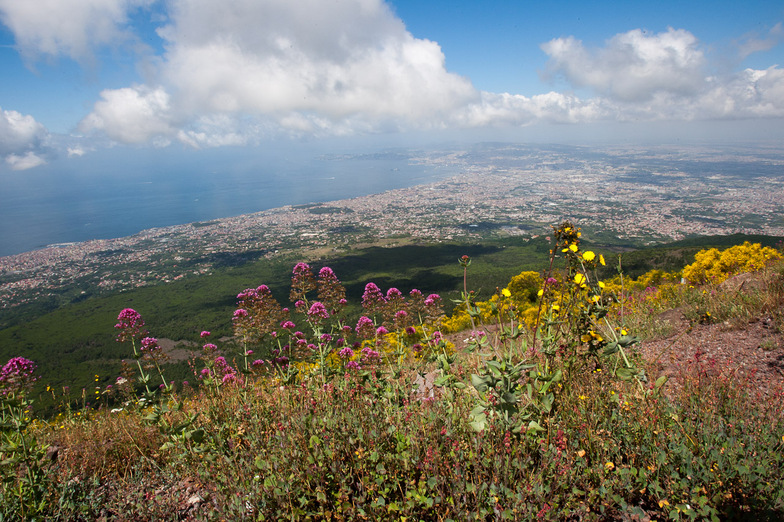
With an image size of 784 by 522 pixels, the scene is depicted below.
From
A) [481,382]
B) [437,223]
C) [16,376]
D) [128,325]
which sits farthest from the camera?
[437,223]

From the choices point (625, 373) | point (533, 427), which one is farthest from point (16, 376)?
point (625, 373)

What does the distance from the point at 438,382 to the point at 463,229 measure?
92.4 meters

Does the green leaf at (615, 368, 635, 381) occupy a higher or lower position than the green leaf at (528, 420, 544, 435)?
higher

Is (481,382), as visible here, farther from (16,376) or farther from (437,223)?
(437,223)

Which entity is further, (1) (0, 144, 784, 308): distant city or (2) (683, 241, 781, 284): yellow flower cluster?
(1) (0, 144, 784, 308): distant city

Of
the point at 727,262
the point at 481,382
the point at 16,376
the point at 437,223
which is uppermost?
the point at 481,382

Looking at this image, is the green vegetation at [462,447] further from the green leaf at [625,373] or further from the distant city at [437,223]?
the distant city at [437,223]

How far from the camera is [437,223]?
100250 mm

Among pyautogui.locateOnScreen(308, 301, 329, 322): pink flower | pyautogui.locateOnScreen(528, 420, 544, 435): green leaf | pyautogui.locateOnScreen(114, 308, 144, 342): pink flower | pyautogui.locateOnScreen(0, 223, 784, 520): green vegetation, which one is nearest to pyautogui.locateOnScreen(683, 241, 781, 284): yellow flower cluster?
pyautogui.locateOnScreen(0, 223, 784, 520): green vegetation

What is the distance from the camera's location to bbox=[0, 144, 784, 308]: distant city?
72.5m

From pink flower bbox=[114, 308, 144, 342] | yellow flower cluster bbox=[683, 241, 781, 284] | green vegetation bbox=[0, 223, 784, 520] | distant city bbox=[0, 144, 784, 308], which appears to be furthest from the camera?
distant city bbox=[0, 144, 784, 308]

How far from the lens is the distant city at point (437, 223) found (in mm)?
72500

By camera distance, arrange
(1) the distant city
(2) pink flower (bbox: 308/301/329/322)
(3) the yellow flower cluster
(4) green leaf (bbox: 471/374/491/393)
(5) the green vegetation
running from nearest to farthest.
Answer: (5) the green vegetation
(4) green leaf (bbox: 471/374/491/393)
(2) pink flower (bbox: 308/301/329/322)
(3) the yellow flower cluster
(1) the distant city

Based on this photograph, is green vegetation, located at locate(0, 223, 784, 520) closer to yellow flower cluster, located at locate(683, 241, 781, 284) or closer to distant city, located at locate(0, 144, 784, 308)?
yellow flower cluster, located at locate(683, 241, 781, 284)
